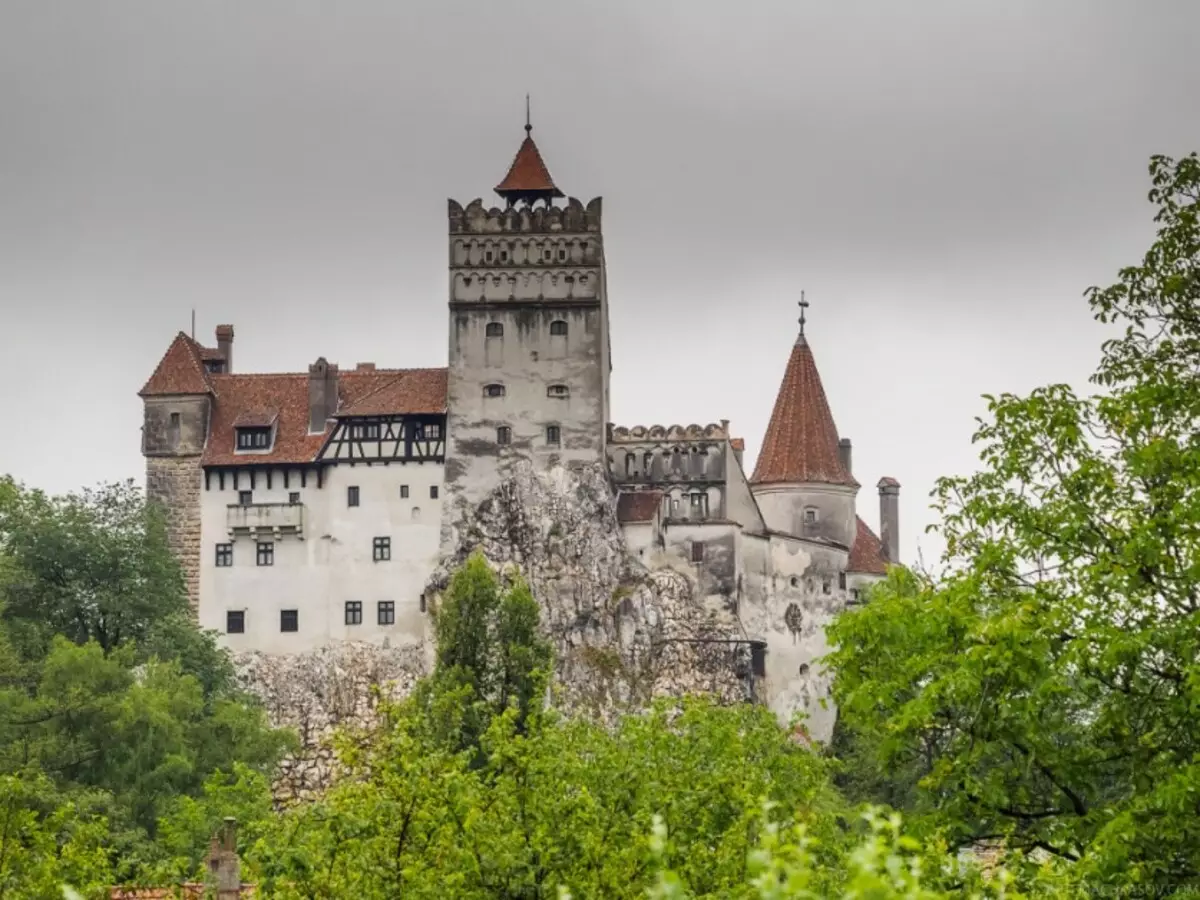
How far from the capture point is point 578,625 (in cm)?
8169

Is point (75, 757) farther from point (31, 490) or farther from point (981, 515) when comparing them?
point (981, 515)

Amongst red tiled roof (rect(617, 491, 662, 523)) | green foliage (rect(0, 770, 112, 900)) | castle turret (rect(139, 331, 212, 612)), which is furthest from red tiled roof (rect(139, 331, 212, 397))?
green foliage (rect(0, 770, 112, 900))

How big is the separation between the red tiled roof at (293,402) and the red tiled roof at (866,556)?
618 inches

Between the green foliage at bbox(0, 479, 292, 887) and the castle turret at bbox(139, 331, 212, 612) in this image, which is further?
the castle turret at bbox(139, 331, 212, 612)

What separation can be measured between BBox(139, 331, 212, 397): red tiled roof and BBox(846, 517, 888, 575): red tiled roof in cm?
2345

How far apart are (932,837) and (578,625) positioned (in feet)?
192

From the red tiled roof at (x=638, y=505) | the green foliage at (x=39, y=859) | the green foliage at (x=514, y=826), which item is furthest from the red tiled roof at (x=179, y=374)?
the green foliage at (x=514, y=826)

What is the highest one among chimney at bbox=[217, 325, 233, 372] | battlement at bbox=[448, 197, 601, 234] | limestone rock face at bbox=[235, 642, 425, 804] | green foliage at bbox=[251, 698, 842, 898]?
battlement at bbox=[448, 197, 601, 234]

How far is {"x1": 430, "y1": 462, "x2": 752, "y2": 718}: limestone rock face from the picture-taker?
268 ft

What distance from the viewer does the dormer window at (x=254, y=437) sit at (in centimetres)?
8450

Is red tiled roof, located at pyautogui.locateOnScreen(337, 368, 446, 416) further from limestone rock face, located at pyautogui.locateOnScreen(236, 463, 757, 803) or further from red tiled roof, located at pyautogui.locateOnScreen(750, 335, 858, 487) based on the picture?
red tiled roof, located at pyautogui.locateOnScreen(750, 335, 858, 487)

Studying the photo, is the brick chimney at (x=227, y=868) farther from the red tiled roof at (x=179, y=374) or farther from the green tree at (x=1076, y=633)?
the red tiled roof at (x=179, y=374)

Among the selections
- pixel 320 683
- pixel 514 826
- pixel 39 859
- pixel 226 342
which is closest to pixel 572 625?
pixel 320 683

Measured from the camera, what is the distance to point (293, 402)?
8669cm
